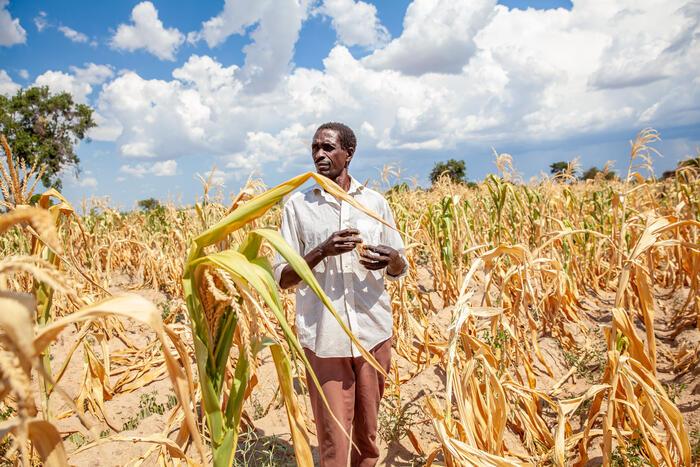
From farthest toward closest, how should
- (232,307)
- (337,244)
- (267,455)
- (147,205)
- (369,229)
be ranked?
(147,205) < (267,455) < (369,229) < (337,244) < (232,307)

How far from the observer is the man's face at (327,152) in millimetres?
1954

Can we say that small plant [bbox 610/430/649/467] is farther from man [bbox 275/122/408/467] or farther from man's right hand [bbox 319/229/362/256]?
A: man's right hand [bbox 319/229/362/256]

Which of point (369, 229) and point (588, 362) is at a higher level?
point (369, 229)

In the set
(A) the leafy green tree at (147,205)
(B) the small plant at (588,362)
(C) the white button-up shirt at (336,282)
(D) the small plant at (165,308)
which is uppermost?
(A) the leafy green tree at (147,205)

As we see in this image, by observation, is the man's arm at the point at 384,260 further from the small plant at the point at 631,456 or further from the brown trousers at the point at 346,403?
the small plant at the point at 631,456

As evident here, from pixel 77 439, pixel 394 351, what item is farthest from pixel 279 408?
pixel 77 439

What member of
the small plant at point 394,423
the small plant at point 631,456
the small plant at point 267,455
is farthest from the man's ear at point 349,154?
the small plant at point 631,456

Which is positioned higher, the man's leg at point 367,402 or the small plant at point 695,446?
the man's leg at point 367,402

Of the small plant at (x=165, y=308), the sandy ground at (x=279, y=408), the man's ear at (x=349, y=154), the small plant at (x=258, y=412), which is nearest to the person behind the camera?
the man's ear at (x=349, y=154)

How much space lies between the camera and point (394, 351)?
12.5 ft

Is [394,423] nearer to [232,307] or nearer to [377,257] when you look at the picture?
[377,257]

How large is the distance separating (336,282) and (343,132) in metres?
0.69

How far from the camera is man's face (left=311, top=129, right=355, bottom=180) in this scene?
6.41 feet

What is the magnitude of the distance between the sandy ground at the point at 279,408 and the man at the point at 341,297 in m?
0.53
